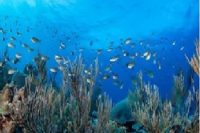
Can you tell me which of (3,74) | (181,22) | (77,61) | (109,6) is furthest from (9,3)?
(77,61)

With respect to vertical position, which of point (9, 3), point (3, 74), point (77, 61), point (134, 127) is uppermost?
point (9, 3)

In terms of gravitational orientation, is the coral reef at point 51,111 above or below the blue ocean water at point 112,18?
below

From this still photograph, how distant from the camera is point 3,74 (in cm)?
1564

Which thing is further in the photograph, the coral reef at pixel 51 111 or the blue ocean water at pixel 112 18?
the blue ocean water at pixel 112 18

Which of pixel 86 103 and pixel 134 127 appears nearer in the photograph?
pixel 86 103

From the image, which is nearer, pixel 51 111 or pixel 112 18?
pixel 51 111

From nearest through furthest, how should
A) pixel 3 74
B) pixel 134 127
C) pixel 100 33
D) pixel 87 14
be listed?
pixel 134 127, pixel 3 74, pixel 87 14, pixel 100 33

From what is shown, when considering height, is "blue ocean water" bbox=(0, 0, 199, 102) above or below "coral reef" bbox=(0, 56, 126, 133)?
above

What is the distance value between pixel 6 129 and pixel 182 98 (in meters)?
7.13

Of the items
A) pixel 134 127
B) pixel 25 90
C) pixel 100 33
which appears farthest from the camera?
pixel 100 33

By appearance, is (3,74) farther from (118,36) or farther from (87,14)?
(118,36)

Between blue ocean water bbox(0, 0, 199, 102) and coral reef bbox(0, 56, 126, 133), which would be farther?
blue ocean water bbox(0, 0, 199, 102)

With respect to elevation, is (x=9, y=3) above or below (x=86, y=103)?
above

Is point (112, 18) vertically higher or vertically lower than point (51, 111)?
higher
